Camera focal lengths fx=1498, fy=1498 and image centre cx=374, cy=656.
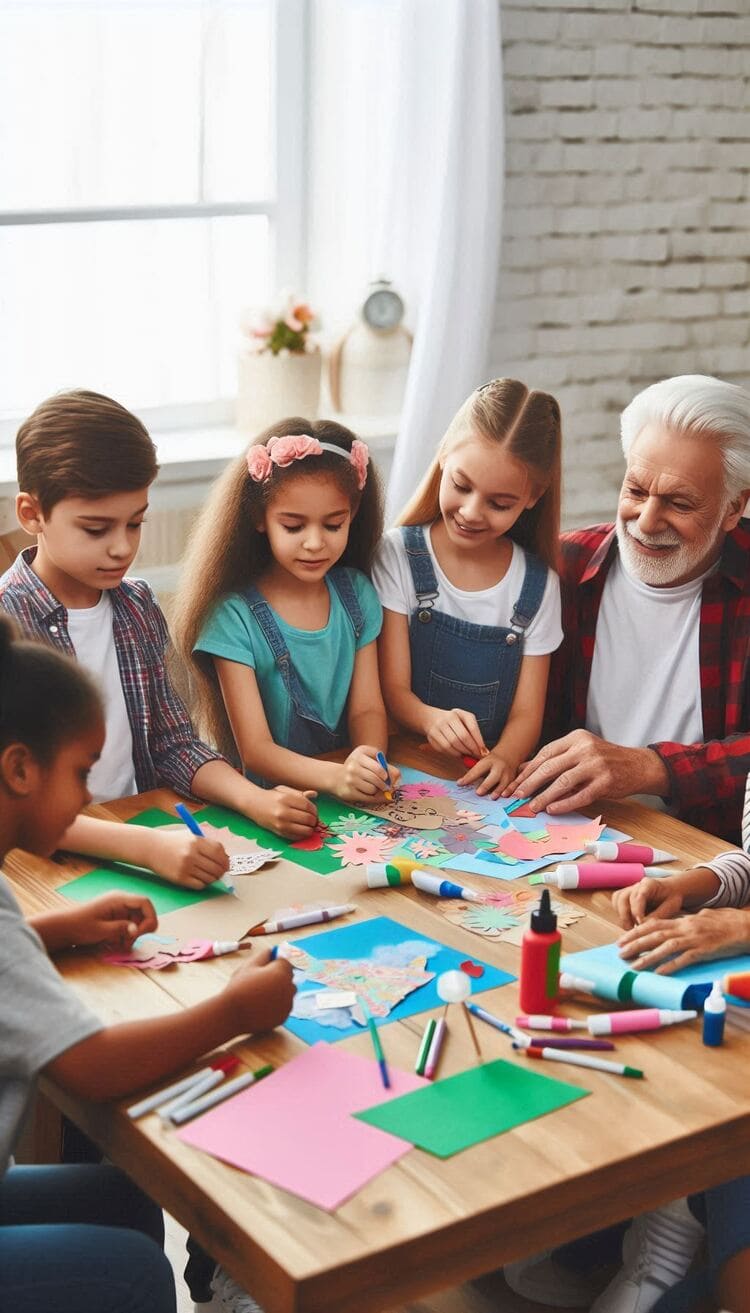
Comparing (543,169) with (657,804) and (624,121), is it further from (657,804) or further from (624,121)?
(657,804)

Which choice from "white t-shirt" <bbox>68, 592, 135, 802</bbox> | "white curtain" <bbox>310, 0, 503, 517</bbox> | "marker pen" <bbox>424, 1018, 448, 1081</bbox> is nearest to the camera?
"marker pen" <bbox>424, 1018, 448, 1081</bbox>

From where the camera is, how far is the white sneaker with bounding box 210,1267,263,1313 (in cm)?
199

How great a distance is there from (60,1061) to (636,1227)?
937 millimetres

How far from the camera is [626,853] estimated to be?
6.68 ft

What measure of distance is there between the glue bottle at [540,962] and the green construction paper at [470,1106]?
4.4 inches

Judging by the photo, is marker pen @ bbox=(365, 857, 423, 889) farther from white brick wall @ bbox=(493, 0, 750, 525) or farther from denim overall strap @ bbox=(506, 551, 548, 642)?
white brick wall @ bbox=(493, 0, 750, 525)

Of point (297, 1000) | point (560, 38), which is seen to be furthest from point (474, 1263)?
point (560, 38)

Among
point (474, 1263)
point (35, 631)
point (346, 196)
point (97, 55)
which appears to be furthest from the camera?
point (346, 196)

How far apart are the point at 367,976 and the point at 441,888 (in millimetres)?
224

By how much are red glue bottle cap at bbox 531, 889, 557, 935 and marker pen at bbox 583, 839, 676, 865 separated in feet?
1.27

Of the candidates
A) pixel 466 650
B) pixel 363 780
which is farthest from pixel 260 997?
pixel 466 650

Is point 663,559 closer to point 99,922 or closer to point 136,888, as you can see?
point 136,888

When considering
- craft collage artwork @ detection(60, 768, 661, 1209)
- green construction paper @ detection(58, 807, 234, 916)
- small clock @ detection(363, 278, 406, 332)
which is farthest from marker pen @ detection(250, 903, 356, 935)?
small clock @ detection(363, 278, 406, 332)

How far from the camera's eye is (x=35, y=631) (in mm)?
2258
